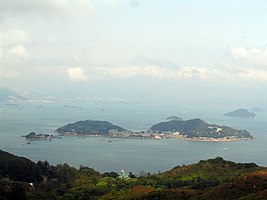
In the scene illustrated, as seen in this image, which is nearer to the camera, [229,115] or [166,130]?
[166,130]

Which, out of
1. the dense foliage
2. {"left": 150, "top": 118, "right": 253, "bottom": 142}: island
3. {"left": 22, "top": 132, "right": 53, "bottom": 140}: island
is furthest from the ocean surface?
the dense foliage

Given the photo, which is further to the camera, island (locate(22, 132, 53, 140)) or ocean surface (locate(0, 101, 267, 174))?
island (locate(22, 132, 53, 140))

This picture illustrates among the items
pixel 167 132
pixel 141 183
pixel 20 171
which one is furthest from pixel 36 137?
pixel 141 183

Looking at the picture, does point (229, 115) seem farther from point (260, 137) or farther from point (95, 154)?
point (95, 154)

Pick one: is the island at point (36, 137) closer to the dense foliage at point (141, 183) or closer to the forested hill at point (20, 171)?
the dense foliage at point (141, 183)

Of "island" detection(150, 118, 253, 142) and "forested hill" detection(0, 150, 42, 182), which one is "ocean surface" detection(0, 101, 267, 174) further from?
"forested hill" detection(0, 150, 42, 182)

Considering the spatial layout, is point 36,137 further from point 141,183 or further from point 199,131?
point 141,183

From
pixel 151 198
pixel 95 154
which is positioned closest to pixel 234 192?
pixel 151 198
